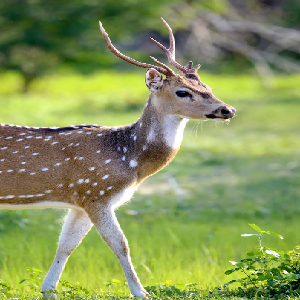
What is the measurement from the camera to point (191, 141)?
46.6 ft

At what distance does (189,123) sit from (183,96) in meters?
11.2

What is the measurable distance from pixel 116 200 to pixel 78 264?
5.74 ft

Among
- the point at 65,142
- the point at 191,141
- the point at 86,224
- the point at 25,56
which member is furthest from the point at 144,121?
the point at 25,56

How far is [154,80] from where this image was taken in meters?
5.58

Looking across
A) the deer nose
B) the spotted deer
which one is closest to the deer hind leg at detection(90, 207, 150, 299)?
the spotted deer

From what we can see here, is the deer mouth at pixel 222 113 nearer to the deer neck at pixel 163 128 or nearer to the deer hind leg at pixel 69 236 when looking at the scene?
the deer neck at pixel 163 128

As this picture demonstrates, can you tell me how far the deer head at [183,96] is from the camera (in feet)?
17.7

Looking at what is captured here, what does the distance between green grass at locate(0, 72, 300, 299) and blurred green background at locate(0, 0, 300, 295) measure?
0.08 ft

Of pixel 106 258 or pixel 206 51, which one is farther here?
pixel 206 51

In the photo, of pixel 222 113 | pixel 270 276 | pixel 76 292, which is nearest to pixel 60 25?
pixel 222 113

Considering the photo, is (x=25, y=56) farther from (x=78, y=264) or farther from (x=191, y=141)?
(x=78, y=264)

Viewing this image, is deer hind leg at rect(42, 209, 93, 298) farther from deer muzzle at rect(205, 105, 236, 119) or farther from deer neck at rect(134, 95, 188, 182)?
deer muzzle at rect(205, 105, 236, 119)

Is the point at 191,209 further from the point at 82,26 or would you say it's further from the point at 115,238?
the point at 82,26

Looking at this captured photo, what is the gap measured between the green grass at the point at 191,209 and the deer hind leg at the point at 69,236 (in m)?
0.50
